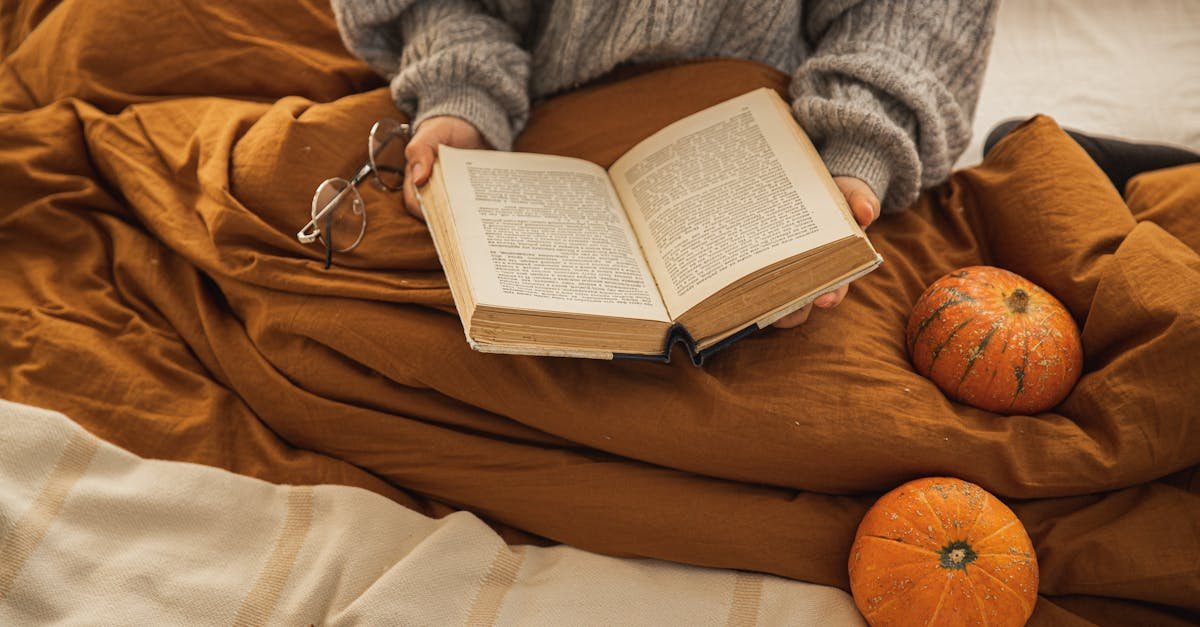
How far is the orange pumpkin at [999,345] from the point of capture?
844 mm

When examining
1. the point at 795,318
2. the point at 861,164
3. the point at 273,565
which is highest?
the point at 861,164

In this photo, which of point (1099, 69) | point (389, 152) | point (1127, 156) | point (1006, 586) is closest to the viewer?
point (1006, 586)

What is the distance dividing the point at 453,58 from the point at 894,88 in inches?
19.9

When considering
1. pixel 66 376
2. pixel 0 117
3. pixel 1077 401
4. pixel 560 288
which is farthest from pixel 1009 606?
pixel 0 117

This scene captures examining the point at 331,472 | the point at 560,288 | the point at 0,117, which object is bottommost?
the point at 331,472

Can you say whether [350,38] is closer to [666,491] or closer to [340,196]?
[340,196]

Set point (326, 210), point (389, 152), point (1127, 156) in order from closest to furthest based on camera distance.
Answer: point (326, 210) < point (389, 152) < point (1127, 156)

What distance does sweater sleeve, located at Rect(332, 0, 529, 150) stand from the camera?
1.04m

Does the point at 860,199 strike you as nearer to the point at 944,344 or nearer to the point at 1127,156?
the point at 944,344

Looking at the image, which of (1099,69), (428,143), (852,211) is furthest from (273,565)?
(1099,69)

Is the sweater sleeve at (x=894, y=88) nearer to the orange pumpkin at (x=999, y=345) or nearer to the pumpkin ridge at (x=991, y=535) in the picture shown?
the orange pumpkin at (x=999, y=345)

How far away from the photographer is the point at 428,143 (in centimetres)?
99

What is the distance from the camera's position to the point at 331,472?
0.93 m

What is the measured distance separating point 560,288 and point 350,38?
54 cm
